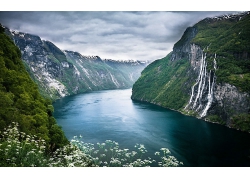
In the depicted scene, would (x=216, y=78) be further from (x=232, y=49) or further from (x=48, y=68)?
(x=48, y=68)

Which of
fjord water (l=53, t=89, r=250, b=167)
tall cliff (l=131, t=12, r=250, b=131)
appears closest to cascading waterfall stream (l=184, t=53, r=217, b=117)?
tall cliff (l=131, t=12, r=250, b=131)

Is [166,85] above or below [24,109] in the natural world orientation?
below

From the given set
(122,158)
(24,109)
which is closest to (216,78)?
(122,158)

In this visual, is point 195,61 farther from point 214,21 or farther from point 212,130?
point 212,130

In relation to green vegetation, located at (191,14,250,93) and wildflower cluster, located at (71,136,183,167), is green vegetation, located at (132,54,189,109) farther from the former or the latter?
wildflower cluster, located at (71,136,183,167)

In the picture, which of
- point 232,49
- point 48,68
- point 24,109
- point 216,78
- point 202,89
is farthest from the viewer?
point 48,68

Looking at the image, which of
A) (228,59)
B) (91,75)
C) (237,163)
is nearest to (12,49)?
(237,163)

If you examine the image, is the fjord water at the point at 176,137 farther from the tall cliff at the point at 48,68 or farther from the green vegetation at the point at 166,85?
the tall cliff at the point at 48,68
